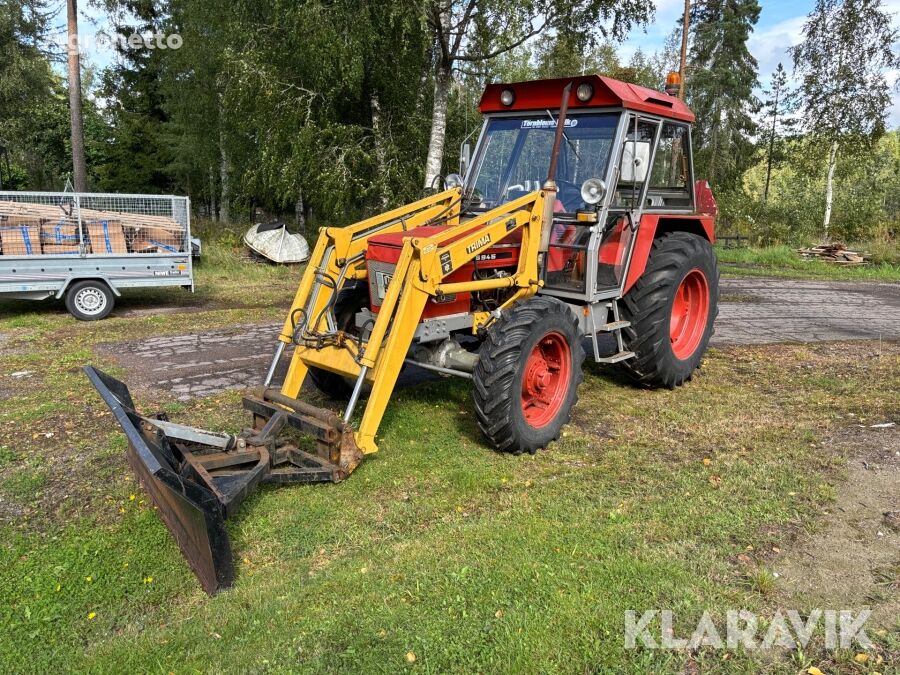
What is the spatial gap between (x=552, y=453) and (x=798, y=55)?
2329 centimetres

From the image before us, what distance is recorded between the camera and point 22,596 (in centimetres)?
302

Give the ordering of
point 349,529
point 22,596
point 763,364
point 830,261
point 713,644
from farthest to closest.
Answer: point 830,261 → point 763,364 → point 349,529 → point 22,596 → point 713,644

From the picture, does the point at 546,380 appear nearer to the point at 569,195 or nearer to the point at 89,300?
the point at 569,195

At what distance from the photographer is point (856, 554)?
10.8ft

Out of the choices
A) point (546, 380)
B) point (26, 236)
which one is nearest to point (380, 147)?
point (26, 236)

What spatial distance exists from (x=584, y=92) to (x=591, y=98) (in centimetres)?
7

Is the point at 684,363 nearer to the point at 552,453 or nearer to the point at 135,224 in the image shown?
the point at 552,453

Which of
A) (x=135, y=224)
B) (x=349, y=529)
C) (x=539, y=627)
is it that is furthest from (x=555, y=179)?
(x=135, y=224)

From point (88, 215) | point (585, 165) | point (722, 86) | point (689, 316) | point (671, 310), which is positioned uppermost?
point (722, 86)

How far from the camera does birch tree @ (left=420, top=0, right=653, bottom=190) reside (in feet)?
37.0

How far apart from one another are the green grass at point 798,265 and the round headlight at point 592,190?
11.5 m

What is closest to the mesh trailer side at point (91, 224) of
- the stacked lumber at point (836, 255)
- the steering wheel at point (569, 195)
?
the steering wheel at point (569, 195)

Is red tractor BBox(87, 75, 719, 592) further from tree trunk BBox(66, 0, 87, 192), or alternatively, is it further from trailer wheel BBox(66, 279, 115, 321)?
tree trunk BBox(66, 0, 87, 192)

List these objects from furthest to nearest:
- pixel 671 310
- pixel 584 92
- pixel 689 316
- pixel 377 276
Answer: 1. pixel 689 316
2. pixel 671 310
3. pixel 584 92
4. pixel 377 276
